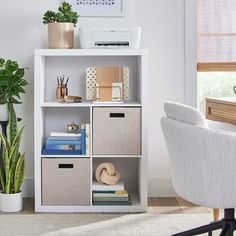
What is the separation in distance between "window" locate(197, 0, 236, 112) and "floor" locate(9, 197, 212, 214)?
3.16 ft

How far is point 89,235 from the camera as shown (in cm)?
280

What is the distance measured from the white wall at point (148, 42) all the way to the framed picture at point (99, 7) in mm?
45

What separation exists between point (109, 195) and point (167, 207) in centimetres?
41

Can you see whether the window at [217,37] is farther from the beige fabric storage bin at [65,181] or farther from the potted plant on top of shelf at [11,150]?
the potted plant on top of shelf at [11,150]

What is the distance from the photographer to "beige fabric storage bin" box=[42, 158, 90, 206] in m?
3.32

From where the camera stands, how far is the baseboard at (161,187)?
12.3ft

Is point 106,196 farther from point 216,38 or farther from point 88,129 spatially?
point 216,38

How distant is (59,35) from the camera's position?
3406 millimetres

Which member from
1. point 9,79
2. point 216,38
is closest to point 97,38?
point 9,79

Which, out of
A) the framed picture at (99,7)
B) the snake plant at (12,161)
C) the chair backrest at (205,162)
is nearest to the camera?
the chair backrest at (205,162)

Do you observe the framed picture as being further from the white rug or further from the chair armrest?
the white rug

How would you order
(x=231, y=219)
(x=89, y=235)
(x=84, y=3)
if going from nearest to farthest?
(x=231, y=219)
(x=89, y=235)
(x=84, y=3)

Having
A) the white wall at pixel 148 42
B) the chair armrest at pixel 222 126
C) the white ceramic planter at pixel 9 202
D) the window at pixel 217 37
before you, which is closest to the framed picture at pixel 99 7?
the white wall at pixel 148 42

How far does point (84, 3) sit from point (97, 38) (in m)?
0.41
